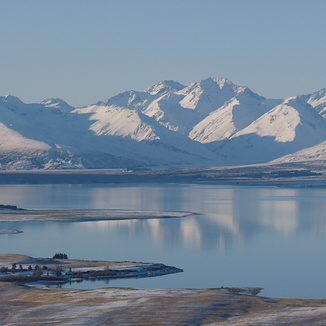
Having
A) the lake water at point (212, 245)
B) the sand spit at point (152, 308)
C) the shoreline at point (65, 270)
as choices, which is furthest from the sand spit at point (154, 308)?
the lake water at point (212, 245)

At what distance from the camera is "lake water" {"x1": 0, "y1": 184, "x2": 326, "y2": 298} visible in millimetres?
46656

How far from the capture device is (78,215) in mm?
85875

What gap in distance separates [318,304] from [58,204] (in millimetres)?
70951

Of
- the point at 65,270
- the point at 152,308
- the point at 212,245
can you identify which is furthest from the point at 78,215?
the point at 152,308

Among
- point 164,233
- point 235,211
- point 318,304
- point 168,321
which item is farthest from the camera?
point 235,211

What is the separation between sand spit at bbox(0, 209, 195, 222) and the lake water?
3.45 m

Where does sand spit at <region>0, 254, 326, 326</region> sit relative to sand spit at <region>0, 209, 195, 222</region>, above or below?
below

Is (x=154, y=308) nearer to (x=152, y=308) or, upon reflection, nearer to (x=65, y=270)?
(x=152, y=308)

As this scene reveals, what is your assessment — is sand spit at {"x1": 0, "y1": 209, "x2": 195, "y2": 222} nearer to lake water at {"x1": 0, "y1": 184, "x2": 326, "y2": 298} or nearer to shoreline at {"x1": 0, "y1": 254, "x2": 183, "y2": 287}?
lake water at {"x1": 0, "y1": 184, "x2": 326, "y2": 298}

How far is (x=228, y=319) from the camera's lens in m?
34.2

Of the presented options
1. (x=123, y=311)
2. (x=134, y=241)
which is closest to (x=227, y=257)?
(x=134, y=241)

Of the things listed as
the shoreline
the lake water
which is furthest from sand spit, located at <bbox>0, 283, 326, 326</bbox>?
the lake water

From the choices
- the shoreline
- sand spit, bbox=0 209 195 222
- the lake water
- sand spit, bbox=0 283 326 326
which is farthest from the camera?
sand spit, bbox=0 209 195 222

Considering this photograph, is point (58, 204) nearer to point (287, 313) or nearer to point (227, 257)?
point (227, 257)
